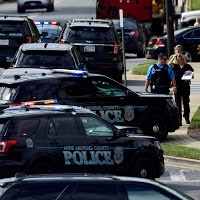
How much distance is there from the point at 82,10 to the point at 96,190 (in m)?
52.2

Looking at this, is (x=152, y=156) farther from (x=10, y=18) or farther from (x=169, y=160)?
(x=10, y=18)

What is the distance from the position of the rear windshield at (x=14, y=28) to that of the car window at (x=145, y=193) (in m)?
17.5

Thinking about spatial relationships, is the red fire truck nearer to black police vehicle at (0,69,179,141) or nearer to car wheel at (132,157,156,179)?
black police vehicle at (0,69,179,141)

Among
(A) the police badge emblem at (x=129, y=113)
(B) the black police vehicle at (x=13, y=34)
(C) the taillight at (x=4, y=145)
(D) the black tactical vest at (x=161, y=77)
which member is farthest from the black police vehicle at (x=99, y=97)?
(B) the black police vehicle at (x=13, y=34)

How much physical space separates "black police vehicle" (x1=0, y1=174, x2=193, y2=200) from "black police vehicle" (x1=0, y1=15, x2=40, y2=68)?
55.1 feet

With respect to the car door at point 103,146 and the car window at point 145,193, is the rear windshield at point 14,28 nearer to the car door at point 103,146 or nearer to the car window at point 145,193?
the car door at point 103,146

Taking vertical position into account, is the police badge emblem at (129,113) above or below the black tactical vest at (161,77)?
below

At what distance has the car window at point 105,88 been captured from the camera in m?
14.4

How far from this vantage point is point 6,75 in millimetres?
14328

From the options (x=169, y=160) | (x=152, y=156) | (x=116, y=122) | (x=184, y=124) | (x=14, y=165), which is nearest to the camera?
(x=14, y=165)

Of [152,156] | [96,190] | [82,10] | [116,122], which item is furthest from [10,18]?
[82,10]

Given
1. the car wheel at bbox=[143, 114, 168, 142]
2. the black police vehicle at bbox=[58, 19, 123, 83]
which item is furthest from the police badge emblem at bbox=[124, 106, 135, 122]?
the black police vehicle at bbox=[58, 19, 123, 83]

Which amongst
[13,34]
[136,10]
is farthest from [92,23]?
[136,10]

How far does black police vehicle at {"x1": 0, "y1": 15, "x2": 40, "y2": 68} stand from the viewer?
911 inches
